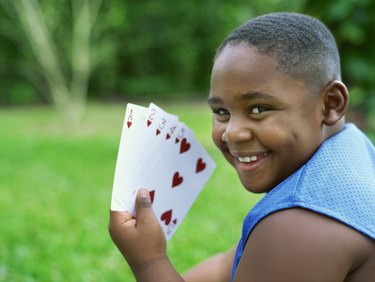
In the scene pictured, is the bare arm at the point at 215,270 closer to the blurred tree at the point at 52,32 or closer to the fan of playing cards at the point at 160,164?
the fan of playing cards at the point at 160,164

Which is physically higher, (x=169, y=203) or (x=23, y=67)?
(x=23, y=67)

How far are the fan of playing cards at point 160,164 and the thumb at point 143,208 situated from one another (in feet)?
0.07

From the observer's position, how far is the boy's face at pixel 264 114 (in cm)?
142

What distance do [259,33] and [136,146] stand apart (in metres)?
0.47

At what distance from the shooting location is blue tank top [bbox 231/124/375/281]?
4.17 ft

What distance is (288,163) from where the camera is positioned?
1.49 meters

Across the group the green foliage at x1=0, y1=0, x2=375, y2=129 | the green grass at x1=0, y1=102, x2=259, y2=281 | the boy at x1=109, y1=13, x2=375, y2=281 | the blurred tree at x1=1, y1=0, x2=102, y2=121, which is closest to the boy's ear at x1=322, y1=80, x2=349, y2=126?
the boy at x1=109, y1=13, x2=375, y2=281

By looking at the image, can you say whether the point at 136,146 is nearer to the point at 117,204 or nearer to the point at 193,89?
the point at 117,204

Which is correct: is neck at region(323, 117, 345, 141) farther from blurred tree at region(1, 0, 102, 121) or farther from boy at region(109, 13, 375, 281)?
blurred tree at region(1, 0, 102, 121)

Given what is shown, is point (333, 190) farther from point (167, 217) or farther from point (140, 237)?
point (167, 217)

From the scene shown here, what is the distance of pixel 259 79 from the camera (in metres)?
1.42

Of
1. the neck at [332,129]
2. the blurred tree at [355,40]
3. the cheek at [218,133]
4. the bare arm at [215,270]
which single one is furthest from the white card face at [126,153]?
the blurred tree at [355,40]

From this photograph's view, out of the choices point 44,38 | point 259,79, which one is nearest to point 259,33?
point 259,79

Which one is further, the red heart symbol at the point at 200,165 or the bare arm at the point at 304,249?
the red heart symbol at the point at 200,165
